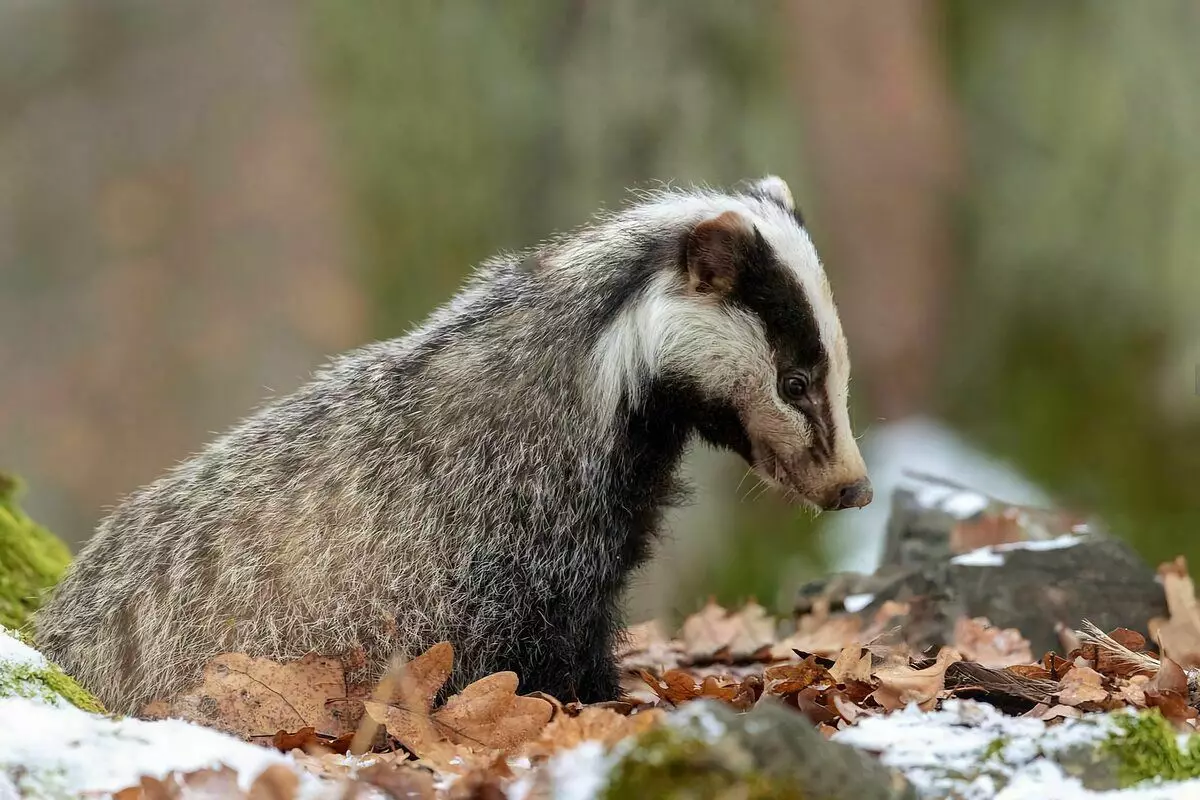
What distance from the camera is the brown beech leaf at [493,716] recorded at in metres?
3.53

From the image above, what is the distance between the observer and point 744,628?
5828 millimetres

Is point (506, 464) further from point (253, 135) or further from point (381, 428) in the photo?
point (253, 135)

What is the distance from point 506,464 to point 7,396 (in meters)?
11.1

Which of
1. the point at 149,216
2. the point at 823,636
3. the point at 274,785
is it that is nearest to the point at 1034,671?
the point at 823,636

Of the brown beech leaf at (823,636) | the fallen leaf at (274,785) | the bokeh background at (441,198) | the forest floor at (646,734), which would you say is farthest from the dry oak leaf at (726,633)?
the bokeh background at (441,198)

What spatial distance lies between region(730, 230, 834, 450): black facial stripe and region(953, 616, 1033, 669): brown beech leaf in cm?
145

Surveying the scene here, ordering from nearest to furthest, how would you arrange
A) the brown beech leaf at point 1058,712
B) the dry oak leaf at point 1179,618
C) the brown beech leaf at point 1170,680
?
the brown beech leaf at point 1058,712 < the brown beech leaf at point 1170,680 < the dry oak leaf at point 1179,618

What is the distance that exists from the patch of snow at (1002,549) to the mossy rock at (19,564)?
385 centimetres

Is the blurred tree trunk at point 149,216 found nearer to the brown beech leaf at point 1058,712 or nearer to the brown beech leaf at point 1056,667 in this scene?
the brown beech leaf at point 1056,667

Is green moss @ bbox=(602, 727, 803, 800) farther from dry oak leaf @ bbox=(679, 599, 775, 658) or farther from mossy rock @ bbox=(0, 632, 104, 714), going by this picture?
dry oak leaf @ bbox=(679, 599, 775, 658)

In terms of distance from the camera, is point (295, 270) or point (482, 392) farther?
point (295, 270)

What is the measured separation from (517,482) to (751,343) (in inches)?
35.9

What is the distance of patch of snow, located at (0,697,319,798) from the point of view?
8.90ft

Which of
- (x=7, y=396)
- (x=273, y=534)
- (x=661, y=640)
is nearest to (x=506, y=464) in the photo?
(x=273, y=534)
